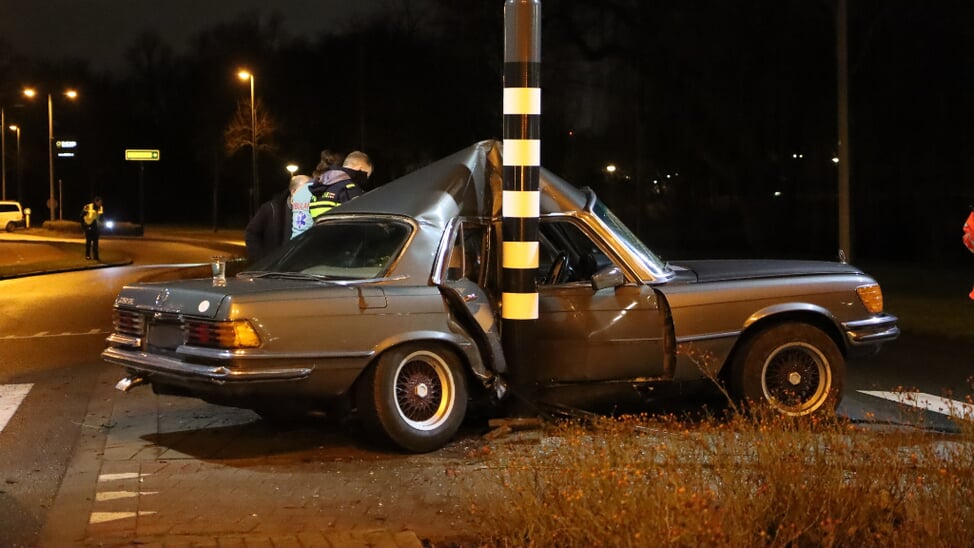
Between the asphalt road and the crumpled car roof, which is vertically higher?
the crumpled car roof

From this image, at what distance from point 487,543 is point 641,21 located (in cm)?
2971

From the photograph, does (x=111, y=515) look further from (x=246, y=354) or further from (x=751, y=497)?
(x=751, y=497)

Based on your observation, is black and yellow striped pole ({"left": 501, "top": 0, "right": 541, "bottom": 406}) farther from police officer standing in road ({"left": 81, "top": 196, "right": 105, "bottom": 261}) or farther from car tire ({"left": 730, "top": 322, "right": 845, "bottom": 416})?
police officer standing in road ({"left": 81, "top": 196, "right": 105, "bottom": 261})

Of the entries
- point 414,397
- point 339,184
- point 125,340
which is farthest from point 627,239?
point 125,340

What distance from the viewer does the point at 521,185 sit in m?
7.23

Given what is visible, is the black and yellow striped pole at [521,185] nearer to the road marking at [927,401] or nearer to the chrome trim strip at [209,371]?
the chrome trim strip at [209,371]

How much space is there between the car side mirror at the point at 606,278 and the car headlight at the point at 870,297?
6.06 ft

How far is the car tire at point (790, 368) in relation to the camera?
299 inches

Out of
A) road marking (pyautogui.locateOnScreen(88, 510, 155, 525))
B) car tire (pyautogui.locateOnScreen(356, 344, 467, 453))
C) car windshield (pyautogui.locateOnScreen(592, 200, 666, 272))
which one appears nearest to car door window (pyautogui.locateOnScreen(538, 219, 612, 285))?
car windshield (pyautogui.locateOnScreen(592, 200, 666, 272))

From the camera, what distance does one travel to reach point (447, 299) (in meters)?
7.01

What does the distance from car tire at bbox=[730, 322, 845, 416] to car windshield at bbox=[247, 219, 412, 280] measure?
101 inches

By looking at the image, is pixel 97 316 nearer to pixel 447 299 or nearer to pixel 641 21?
pixel 447 299

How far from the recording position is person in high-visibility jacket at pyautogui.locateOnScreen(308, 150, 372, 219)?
9320 mm

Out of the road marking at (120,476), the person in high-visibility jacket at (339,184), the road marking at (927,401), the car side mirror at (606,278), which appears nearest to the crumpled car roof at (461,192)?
the car side mirror at (606,278)
